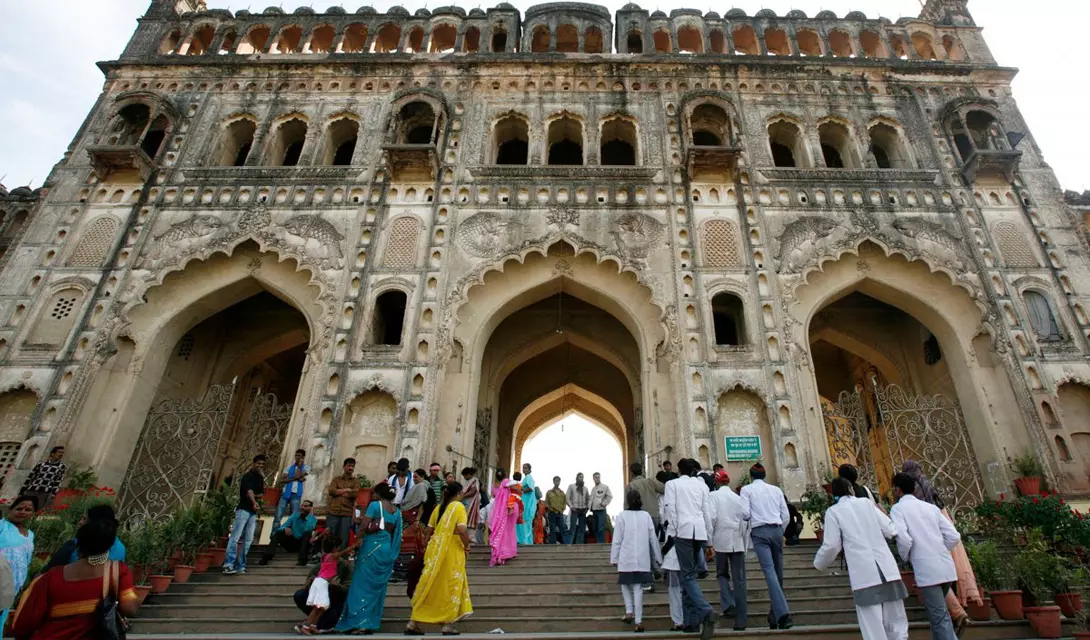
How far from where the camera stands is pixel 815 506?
9.98 m

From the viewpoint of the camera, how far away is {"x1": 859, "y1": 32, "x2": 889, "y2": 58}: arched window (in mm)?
17062

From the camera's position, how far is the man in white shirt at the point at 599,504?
10.8 meters

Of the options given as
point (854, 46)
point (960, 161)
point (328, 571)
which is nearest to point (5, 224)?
point (328, 571)

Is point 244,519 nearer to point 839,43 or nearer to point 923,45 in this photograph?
point 839,43

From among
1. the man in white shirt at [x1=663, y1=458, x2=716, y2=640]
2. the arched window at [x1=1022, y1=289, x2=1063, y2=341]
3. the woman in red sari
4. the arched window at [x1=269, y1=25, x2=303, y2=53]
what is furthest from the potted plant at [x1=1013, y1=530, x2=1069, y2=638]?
the arched window at [x1=269, y1=25, x2=303, y2=53]

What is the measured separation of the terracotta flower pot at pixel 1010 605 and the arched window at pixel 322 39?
1835 centimetres

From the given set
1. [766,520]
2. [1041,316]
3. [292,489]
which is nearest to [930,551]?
[766,520]

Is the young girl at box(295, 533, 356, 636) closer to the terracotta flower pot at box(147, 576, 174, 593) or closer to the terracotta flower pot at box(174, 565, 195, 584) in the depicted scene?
the terracotta flower pot at box(147, 576, 174, 593)

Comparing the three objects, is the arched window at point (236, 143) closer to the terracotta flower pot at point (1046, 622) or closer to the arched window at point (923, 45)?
the terracotta flower pot at point (1046, 622)

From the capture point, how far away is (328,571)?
6.12 metres

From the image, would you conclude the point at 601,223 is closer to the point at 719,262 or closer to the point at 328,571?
the point at 719,262

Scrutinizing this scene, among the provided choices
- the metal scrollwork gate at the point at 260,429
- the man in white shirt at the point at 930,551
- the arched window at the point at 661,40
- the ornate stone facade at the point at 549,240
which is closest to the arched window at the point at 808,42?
the ornate stone facade at the point at 549,240

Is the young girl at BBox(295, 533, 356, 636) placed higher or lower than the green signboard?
lower

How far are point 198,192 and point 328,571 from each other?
1130 cm
